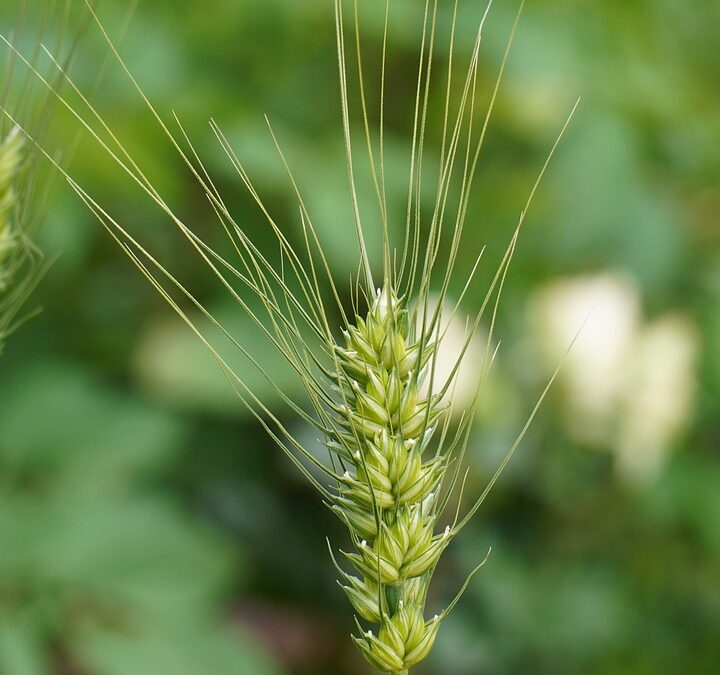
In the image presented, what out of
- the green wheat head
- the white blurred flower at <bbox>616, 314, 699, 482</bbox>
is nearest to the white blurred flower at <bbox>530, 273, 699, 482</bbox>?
the white blurred flower at <bbox>616, 314, 699, 482</bbox>

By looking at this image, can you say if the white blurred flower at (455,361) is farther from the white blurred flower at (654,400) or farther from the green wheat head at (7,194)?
the green wheat head at (7,194)

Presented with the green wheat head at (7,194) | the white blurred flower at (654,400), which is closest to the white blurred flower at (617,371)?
the white blurred flower at (654,400)

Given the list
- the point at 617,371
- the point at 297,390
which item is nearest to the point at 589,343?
the point at 617,371

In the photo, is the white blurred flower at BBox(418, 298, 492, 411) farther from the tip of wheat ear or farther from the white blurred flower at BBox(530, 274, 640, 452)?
the tip of wheat ear

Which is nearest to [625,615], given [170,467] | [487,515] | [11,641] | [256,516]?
[487,515]

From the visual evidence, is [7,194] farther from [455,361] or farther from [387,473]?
[455,361]

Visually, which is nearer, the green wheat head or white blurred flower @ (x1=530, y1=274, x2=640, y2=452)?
the green wheat head

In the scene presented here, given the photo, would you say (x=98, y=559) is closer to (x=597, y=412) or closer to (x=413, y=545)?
(x=597, y=412)
